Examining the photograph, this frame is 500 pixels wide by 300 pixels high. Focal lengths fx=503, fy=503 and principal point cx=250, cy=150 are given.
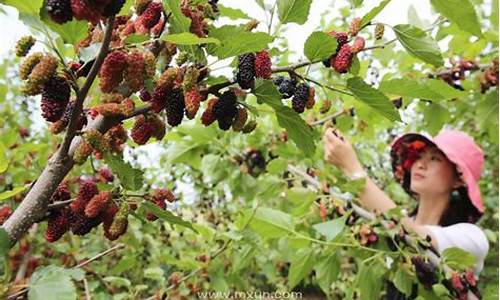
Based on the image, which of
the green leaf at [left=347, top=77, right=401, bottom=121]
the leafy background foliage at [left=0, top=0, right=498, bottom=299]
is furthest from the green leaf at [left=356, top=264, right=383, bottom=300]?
the green leaf at [left=347, top=77, right=401, bottom=121]

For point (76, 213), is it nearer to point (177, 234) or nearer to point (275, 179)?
point (275, 179)

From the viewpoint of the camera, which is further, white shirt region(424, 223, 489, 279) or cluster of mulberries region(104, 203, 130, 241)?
white shirt region(424, 223, 489, 279)

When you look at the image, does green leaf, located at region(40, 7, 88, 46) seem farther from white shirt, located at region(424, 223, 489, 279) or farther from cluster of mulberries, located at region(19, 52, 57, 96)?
white shirt, located at region(424, 223, 489, 279)

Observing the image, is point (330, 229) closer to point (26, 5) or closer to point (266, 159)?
point (266, 159)

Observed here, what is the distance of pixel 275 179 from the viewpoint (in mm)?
1454

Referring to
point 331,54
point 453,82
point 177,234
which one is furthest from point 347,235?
point 177,234

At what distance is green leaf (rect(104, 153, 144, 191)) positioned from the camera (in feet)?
1.53

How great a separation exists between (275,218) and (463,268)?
44cm

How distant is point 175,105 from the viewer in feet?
1.51

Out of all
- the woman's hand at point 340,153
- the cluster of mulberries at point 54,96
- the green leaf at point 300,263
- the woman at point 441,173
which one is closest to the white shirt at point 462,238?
the woman at point 441,173

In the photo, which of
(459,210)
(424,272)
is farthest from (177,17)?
(459,210)

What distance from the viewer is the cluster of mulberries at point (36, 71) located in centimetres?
38

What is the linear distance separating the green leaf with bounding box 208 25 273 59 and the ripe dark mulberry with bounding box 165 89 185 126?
5 centimetres

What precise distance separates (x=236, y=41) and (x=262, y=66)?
2.3 inches
